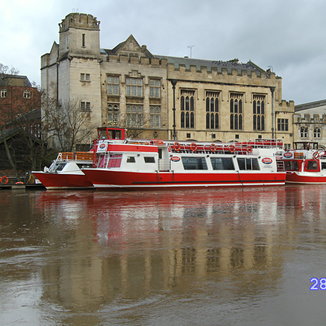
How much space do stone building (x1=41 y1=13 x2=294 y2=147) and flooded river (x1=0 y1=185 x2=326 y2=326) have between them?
1428 inches

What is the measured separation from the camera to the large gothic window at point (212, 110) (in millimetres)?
A: 59125

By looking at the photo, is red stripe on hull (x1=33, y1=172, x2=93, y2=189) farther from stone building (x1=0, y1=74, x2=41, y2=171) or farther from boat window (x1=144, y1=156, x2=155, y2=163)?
stone building (x1=0, y1=74, x2=41, y2=171)

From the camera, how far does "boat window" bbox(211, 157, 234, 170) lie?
40.1 meters

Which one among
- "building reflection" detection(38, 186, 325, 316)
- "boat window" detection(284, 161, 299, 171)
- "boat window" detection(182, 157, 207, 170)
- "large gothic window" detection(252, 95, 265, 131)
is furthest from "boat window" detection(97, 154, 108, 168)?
"large gothic window" detection(252, 95, 265, 131)

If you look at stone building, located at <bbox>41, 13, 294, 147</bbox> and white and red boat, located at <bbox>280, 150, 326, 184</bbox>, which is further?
stone building, located at <bbox>41, 13, 294, 147</bbox>

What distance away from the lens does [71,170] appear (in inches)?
1478

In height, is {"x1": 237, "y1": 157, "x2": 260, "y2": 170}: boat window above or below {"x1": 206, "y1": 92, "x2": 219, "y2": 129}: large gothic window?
below

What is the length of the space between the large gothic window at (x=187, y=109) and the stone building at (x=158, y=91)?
0.39ft

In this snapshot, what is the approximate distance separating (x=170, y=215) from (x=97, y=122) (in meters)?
34.8

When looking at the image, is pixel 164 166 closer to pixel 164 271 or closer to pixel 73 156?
pixel 73 156

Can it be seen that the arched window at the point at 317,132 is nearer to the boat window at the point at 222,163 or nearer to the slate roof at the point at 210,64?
the slate roof at the point at 210,64

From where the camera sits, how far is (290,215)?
63.4ft

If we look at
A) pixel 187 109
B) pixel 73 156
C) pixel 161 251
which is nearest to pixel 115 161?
pixel 73 156

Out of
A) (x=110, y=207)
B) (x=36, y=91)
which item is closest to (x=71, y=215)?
(x=110, y=207)
